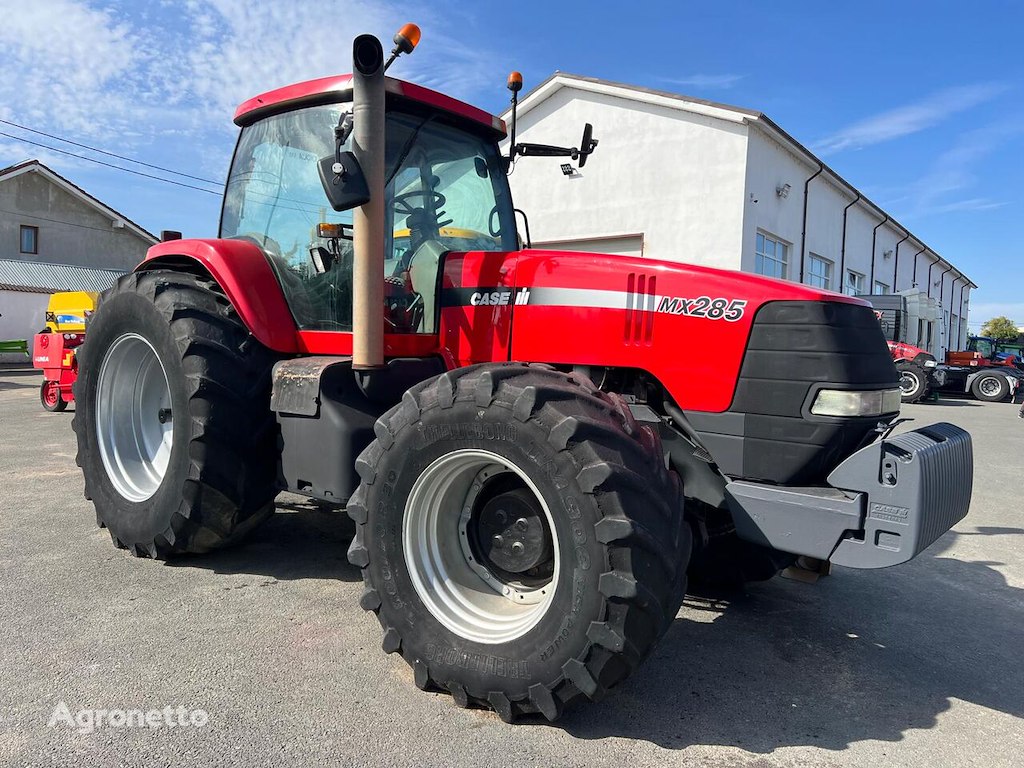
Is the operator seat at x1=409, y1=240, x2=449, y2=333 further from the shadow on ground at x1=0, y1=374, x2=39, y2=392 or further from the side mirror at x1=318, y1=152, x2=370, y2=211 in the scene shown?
the shadow on ground at x1=0, y1=374, x2=39, y2=392

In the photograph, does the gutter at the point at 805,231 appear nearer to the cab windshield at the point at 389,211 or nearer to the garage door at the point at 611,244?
the garage door at the point at 611,244

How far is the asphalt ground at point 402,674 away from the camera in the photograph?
2.20 m

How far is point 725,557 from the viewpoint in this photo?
3406 millimetres

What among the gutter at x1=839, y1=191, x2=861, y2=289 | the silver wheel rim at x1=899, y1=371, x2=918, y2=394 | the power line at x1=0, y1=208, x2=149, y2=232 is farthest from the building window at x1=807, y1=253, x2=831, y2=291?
the power line at x1=0, y1=208, x2=149, y2=232

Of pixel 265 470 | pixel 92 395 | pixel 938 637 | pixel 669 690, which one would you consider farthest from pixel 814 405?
pixel 92 395

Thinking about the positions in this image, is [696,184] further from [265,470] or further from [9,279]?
[9,279]

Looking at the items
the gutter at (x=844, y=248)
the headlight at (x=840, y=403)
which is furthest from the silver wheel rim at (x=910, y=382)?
the headlight at (x=840, y=403)

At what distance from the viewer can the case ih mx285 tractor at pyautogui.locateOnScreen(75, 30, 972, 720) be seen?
2.26 meters

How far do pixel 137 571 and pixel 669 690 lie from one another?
2710mm

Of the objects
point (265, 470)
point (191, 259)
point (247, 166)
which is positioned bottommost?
point (265, 470)

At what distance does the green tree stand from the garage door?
233 feet

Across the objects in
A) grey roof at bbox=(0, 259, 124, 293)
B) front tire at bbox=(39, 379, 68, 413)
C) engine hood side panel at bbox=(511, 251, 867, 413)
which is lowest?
front tire at bbox=(39, 379, 68, 413)

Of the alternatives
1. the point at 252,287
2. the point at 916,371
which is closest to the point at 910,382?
the point at 916,371

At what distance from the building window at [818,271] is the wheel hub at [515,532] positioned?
19.4 m
